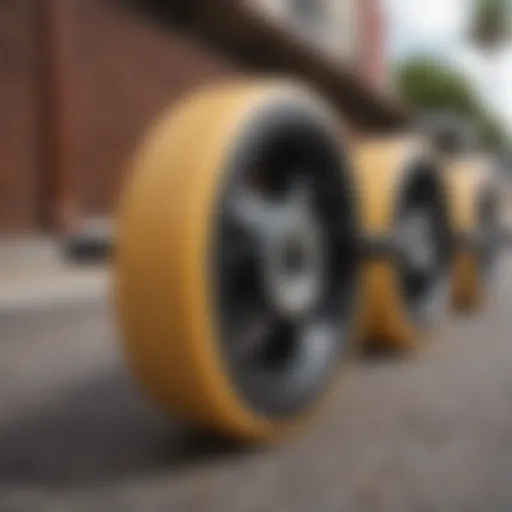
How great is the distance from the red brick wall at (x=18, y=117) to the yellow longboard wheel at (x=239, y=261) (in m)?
3.82

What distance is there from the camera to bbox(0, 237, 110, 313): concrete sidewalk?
13.6 ft

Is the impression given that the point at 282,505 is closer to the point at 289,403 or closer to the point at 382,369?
the point at 289,403

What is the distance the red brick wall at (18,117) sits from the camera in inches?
211

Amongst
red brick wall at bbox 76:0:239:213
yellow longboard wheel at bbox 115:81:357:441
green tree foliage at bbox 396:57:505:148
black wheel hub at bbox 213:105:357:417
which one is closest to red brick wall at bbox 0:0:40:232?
red brick wall at bbox 76:0:239:213

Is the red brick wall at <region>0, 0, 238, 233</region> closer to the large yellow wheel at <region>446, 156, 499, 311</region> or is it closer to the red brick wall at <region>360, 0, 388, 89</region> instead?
the large yellow wheel at <region>446, 156, 499, 311</region>

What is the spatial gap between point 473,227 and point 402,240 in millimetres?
1176

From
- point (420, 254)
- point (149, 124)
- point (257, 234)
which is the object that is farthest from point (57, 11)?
point (257, 234)

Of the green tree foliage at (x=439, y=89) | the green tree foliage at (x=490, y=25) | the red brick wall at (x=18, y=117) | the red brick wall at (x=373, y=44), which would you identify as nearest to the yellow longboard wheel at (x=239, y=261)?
the red brick wall at (x=18, y=117)

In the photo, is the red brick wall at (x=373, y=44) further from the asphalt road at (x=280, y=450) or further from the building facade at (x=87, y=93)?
the asphalt road at (x=280, y=450)

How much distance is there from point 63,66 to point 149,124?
1.53m

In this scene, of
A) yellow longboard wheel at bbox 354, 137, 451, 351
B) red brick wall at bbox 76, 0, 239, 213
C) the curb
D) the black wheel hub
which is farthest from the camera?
red brick wall at bbox 76, 0, 239, 213

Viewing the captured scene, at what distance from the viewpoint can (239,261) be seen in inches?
65.7

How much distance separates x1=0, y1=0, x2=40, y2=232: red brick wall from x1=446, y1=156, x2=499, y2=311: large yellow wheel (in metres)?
3.13

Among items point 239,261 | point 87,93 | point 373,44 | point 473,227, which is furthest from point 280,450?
point 373,44
